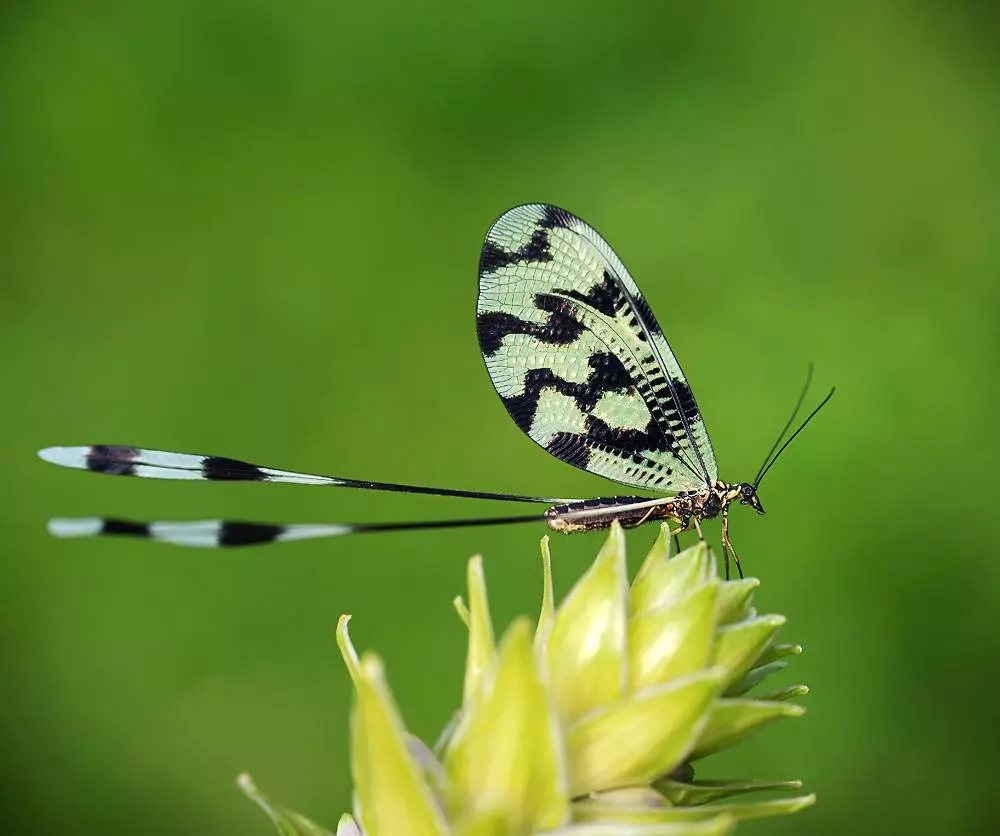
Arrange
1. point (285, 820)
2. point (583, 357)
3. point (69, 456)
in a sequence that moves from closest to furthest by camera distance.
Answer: point (285, 820), point (69, 456), point (583, 357)

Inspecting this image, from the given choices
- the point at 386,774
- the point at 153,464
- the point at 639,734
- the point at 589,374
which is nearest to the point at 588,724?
the point at 639,734

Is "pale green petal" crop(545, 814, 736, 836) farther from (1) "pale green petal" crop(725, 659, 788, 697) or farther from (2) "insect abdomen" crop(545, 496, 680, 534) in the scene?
(2) "insect abdomen" crop(545, 496, 680, 534)

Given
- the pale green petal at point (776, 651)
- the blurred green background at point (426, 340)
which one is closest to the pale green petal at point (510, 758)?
the pale green petal at point (776, 651)

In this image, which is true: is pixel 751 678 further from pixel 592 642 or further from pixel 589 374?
pixel 589 374

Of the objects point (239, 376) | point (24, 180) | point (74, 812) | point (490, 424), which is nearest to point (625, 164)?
point (490, 424)

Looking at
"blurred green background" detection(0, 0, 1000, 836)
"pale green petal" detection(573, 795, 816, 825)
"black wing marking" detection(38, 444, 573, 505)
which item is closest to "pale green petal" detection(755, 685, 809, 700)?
"pale green petal" detection(573, 795, 816, 825)

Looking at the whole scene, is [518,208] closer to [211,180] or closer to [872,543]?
[872,543]

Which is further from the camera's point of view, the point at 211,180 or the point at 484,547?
the point at 211,180
